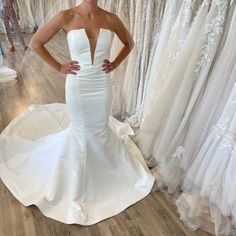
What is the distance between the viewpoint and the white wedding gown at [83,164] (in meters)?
1.58

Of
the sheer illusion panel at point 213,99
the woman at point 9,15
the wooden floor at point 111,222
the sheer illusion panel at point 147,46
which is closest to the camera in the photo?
the sheer illusion panel at point 213,99

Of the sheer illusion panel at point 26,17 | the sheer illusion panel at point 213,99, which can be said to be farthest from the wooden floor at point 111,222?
the sheer illusion panel at point 26,17

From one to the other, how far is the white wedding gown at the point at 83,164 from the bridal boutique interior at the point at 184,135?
7cm

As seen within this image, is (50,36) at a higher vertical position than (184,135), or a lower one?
higher

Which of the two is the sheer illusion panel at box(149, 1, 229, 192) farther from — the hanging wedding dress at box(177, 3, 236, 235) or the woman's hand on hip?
the woman's hand on hip

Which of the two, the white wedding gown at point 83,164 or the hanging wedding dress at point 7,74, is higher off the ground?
the white wedding gown at point 83,164

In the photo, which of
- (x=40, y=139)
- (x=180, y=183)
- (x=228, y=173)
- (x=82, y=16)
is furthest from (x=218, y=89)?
(x=40, y=139)

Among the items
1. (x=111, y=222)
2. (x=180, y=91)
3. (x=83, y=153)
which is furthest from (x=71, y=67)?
(x=111, y=222)

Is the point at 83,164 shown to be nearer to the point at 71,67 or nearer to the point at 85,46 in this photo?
the point at 71,67

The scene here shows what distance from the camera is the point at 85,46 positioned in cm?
145

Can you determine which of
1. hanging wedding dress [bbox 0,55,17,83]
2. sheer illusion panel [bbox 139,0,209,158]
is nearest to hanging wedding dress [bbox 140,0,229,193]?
sheer illusion panel [bbox 139,0,209,158]

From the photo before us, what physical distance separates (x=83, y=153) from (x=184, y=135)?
0.66 m

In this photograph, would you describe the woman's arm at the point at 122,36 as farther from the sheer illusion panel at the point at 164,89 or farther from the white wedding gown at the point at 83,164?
the sheer illusion panel at the point at 164,89

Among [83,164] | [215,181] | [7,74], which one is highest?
[215,181]
